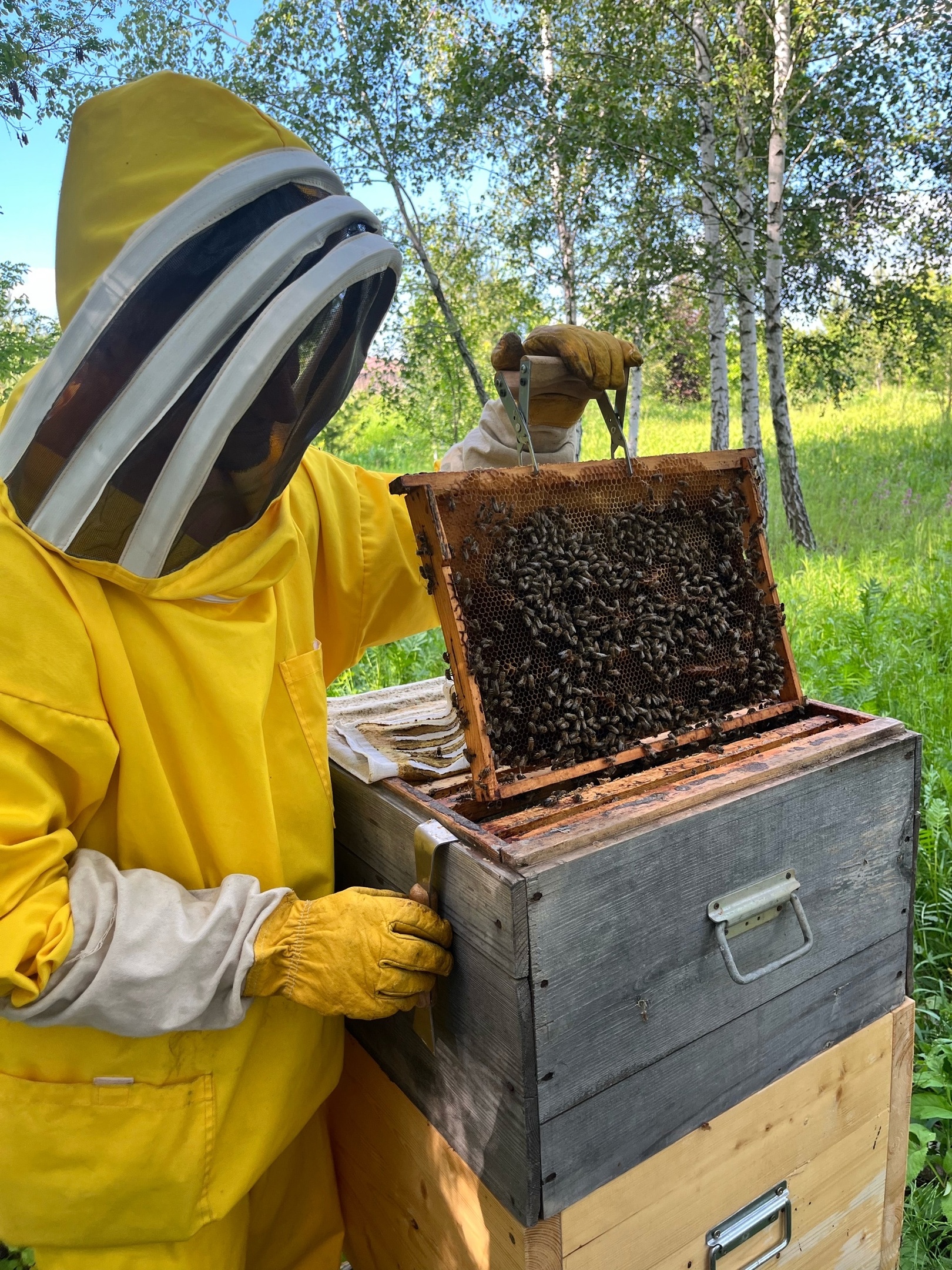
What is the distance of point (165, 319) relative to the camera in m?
1.33

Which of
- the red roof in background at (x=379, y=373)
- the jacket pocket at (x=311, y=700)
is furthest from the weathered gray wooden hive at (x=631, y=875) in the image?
the red roof in background at (x=379, y=373)

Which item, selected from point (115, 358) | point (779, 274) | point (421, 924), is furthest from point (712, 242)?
point (421, 924)

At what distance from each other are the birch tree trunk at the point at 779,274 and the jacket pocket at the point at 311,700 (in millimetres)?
8646

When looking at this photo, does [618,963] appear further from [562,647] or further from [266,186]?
[266,186]

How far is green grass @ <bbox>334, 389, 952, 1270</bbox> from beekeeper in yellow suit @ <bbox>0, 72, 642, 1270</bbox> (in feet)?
6.96

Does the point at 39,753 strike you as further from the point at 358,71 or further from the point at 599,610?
the point at 358,71

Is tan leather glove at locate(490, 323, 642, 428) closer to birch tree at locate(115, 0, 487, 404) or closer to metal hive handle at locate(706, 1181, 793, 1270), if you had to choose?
metal hive handle at locate(706, 1181, 793, 1270)

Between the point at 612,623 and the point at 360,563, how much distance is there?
0.69 metres

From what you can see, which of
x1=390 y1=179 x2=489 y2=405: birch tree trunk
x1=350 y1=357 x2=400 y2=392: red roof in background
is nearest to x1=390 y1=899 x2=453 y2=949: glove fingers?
x1=390 y1=179 x2=489 y2=405: birch tree trunk

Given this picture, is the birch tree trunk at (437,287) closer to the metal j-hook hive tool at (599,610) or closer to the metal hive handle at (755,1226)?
the metal j-hook hive tool at (599,610)

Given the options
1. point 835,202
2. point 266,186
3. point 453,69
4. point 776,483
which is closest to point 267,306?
point 266,186

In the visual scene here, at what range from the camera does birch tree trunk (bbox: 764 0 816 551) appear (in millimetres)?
8438

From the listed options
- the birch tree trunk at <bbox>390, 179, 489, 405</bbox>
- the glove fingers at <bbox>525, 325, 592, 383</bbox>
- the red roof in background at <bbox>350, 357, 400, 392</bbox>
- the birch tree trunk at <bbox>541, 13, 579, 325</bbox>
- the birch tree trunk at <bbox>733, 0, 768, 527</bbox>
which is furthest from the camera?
the red roof in background at <bbox>350, 357, 400, 392</bbox>

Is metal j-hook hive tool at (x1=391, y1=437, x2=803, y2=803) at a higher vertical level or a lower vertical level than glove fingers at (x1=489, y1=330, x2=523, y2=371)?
lower
